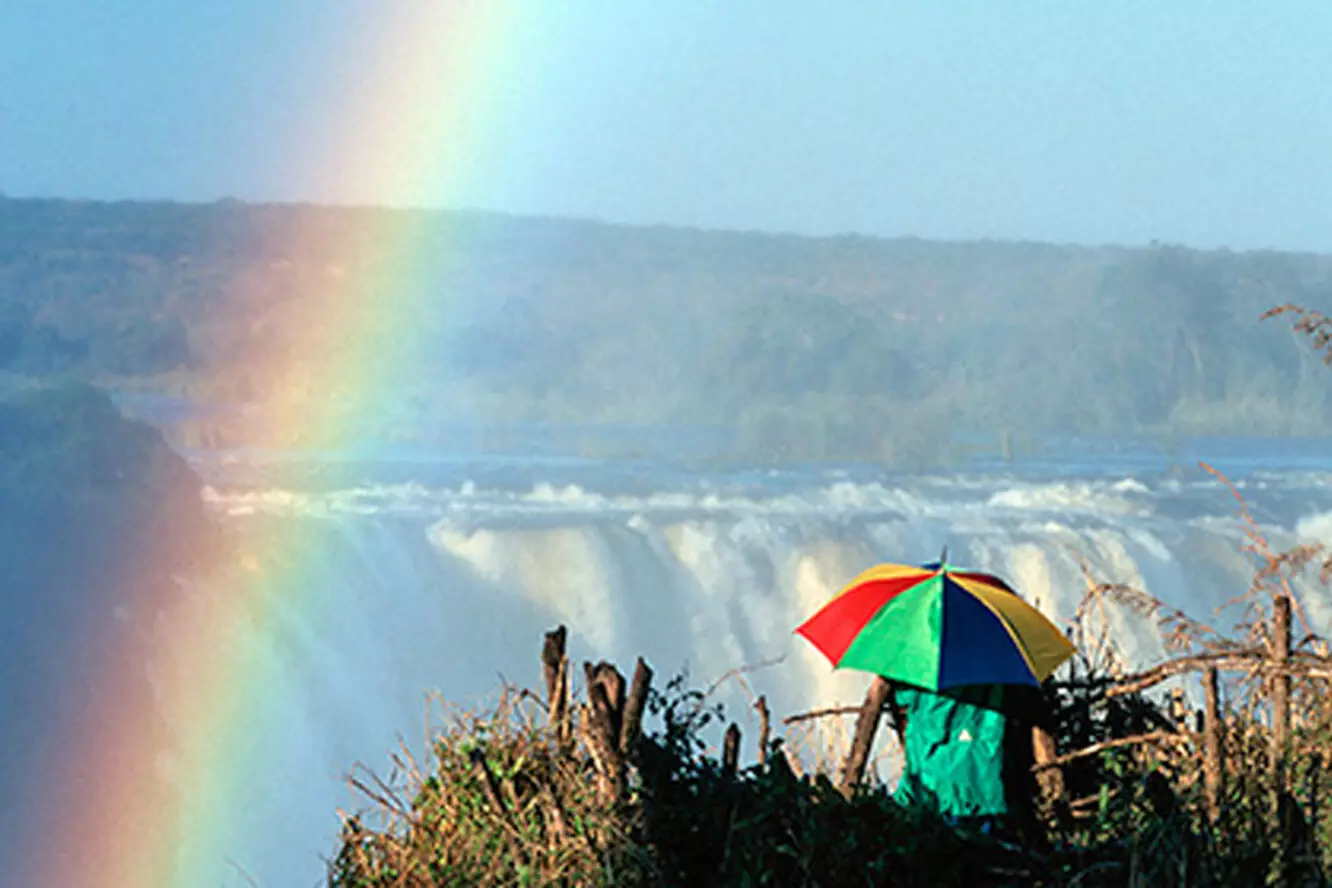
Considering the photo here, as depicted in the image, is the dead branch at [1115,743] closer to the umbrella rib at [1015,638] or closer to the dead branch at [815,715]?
the umbrella rib at [1015,638]

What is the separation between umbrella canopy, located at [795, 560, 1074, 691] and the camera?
4.55 m

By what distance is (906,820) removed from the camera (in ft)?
14.4

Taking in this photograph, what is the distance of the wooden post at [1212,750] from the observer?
15.3 ft

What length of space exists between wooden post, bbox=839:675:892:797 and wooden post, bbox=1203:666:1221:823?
2.72 ft

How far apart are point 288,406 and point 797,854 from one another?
188 ft

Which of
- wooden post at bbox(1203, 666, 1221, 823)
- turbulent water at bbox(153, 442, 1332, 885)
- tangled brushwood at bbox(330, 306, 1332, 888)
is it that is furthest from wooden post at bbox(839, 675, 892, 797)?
turbulent water at bbox(153, 442, 1332, 885)

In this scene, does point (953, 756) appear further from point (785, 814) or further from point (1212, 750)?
point (1212, 750)

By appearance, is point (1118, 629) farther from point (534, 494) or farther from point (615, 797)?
point (534, 494)

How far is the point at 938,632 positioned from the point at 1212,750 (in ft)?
2.53

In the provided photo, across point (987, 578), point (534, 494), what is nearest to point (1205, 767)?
point (987, 578)

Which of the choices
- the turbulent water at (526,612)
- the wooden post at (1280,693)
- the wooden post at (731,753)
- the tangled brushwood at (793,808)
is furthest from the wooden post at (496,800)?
the turbulent water at (526,612)

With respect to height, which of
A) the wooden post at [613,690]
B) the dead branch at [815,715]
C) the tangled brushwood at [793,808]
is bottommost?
the tangled brushwood at [793,808]

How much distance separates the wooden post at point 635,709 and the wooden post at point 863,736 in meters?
0.51

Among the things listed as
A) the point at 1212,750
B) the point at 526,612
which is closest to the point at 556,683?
the point at 1212,750
